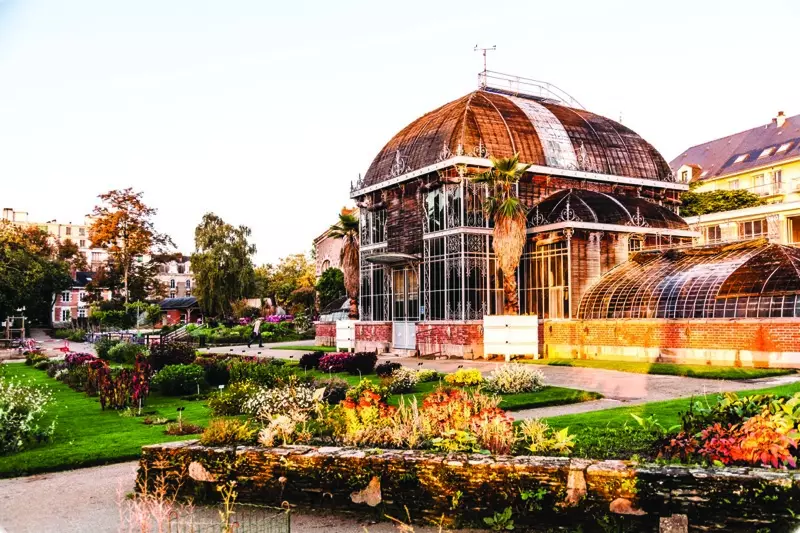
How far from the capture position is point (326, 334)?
1821 inches

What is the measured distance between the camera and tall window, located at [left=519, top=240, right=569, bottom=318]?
33.5 metres

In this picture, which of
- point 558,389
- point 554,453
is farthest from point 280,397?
point 558,389

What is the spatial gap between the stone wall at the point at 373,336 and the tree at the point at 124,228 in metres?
35.0

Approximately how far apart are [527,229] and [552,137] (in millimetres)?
7639

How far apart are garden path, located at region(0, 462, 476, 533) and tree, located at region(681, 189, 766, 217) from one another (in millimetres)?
53738

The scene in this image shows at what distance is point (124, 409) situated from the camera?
17.9 m

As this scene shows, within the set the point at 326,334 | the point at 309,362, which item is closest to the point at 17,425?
the point at 309,362

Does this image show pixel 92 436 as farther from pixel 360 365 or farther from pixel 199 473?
pixel 360 365

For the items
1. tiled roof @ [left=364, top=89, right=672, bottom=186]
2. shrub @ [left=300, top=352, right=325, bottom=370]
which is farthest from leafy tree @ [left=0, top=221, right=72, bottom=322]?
shrub @ [left=300, top=352, right=325, bottom=370]

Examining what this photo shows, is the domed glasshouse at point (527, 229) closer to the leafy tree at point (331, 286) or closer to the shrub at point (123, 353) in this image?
Result: the shrub at point (123, 353)

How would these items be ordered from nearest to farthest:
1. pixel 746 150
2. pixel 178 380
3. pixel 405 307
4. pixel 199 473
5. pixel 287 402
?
1. pixel 199 473
2. pixel 287 402
3. pixel 178 380
4. pixel 405 307
5. pixel 746 150

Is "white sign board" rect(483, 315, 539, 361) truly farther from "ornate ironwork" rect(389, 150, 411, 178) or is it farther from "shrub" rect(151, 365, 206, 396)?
"shrub" rect(151, 365, 206, 396)

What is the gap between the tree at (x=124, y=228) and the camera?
6819cm

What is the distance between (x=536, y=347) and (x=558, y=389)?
41.9ft
